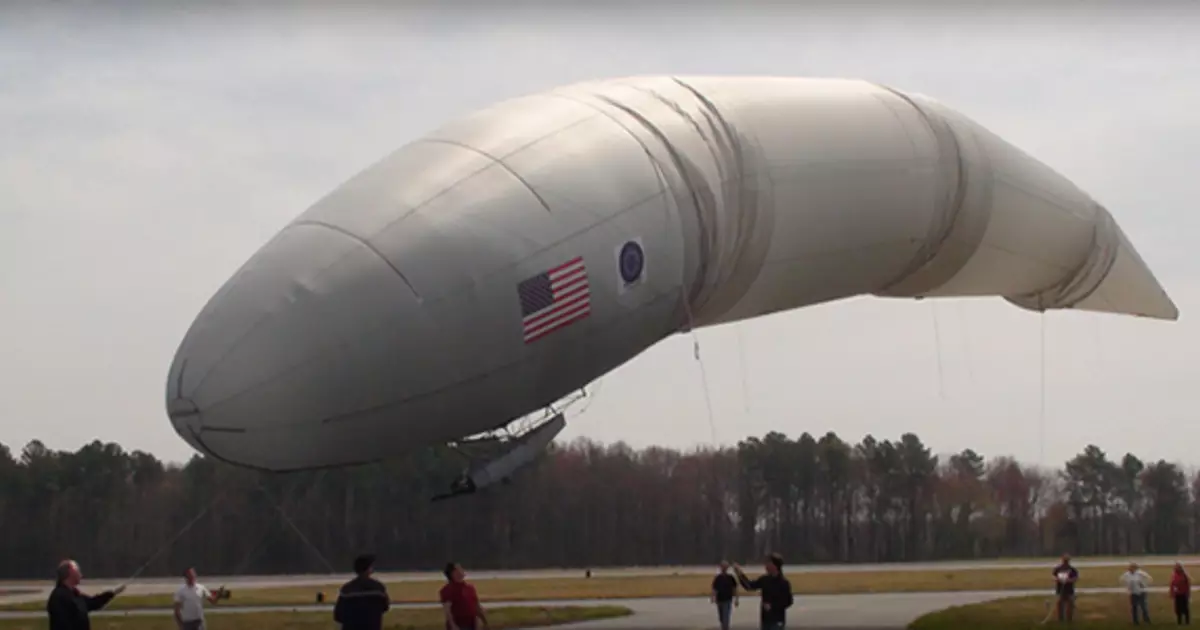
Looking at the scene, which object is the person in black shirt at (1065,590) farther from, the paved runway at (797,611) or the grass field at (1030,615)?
the paved runway at (797,611)

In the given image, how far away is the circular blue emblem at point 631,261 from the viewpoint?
13.6 meters

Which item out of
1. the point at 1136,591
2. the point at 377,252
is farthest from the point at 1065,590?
the point at 377,252

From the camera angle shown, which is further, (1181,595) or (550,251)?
(1181,595)

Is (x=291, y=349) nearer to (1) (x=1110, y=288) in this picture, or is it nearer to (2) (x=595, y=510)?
(1) (x=1110, y=288)

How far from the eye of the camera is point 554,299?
1289 centimetres

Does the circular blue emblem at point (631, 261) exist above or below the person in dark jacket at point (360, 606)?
above

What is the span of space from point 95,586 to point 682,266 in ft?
144

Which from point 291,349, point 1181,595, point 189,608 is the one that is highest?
point 291,349

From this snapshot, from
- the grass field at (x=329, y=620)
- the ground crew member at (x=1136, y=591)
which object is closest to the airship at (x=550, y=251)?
the ground crew member at (x=1136, y=591)

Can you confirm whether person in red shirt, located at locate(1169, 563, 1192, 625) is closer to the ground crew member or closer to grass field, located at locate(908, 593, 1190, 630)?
grass field, located at locate(908, 593, 1190, 630)

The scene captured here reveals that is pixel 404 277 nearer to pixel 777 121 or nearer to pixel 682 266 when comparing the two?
pixel 682 266

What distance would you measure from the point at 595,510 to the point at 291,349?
33.9 metres

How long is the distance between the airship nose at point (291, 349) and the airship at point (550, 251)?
0.7 inches

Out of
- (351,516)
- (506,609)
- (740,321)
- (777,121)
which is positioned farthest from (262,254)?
(351,516)
